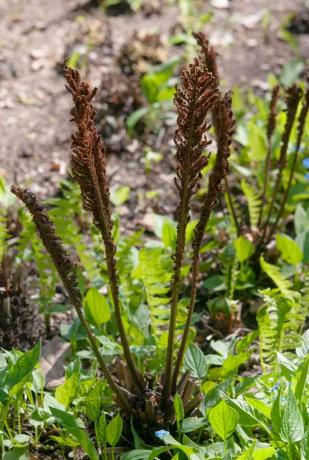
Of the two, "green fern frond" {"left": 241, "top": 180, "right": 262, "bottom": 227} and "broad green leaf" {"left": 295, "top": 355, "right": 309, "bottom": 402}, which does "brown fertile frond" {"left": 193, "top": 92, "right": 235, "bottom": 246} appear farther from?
"green fern frond" {"left": 241, "top": 180, "right": 262, "bottom": 227}

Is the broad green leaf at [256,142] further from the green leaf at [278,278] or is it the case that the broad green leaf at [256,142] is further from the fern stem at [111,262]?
the fern stem at [111,262]

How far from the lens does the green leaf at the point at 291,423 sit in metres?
2.17

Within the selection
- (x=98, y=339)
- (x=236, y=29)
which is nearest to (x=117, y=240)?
(x=98, y=339)

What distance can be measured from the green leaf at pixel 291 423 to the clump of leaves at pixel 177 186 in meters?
0.48

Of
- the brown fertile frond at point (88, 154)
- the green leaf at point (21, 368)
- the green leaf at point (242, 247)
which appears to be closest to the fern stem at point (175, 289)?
the brown fertile frond at point (88, 154)

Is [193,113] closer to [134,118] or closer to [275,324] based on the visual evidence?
[275,324]

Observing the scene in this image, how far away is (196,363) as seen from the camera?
8.95 feet

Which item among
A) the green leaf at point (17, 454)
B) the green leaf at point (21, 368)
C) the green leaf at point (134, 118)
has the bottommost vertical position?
the green leaf at point (17, 454)

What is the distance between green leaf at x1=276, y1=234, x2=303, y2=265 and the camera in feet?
10.7

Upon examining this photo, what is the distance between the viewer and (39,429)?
2.78 meters

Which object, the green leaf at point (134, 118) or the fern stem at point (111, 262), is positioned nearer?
the fern stem at point (111, 262)

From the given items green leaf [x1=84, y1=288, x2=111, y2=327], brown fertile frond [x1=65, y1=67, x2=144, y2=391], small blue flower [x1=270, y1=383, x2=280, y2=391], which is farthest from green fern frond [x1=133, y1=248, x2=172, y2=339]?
small blue flower [x1=270, y1=383, x2=280, y2=391]

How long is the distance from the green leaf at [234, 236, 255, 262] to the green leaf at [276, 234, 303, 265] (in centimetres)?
14

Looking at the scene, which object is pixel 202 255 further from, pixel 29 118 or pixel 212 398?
pixel 29 118
